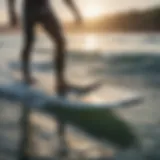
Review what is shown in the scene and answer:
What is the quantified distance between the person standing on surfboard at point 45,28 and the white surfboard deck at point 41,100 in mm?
21

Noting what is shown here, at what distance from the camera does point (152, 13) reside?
2.99 feet

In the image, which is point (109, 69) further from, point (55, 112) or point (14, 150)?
point (14, 150)

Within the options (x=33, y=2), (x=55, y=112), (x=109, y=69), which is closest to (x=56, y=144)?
(x=55, y=112)

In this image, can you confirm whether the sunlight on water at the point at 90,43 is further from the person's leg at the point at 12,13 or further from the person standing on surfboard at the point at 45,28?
the person's leg at the point at 12,13

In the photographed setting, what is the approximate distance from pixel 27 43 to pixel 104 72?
172mm

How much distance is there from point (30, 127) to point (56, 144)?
7cm

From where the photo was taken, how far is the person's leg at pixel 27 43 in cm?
89

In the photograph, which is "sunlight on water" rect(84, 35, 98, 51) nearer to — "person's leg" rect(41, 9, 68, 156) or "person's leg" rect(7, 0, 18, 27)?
"person's leg" rect(41, 9, 68, 156)

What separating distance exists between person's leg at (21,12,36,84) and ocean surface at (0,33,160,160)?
0.04 feet

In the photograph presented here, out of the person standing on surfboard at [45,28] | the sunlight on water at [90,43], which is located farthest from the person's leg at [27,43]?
the sunlight on water at [90,43]

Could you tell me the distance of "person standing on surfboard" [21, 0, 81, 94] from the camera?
882mm

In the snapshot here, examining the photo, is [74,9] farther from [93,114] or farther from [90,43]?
[93,114]

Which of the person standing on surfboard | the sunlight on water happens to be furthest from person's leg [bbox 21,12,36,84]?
the sunlight on water

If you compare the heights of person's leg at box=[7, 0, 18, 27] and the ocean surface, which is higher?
person's leg at box=[7, 0, 18, 27]
